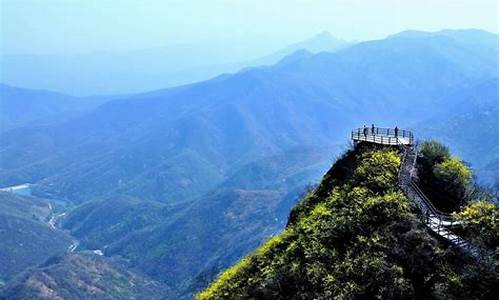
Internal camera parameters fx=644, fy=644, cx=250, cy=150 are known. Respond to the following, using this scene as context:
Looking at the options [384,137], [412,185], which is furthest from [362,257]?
[384,137]

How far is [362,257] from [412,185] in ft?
32.0

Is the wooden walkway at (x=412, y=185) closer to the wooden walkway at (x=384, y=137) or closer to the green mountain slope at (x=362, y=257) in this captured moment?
the wooden walkway at (x=384, y=137)

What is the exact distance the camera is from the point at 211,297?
134 feet

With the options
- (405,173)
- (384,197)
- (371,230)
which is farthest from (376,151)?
(371,230)

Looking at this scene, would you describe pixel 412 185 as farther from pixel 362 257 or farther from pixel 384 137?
pixel 362 257

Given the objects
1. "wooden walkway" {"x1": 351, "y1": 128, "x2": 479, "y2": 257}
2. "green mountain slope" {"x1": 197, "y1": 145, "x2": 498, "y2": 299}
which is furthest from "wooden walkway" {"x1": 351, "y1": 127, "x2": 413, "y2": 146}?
"green mountain slope" {"x1": 197, "y1": 145, "x2": 498, "y2": 299}

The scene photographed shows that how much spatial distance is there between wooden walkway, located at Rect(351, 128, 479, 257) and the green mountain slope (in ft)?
1.84

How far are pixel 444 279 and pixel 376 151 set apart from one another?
16965mm

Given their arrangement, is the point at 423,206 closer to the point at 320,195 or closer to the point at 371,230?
the point at 371,230

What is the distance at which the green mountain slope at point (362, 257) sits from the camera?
1288 inches

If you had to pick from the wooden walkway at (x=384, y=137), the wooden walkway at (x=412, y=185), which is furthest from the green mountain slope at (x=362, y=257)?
the wooden walkway at (x=384, y=137)

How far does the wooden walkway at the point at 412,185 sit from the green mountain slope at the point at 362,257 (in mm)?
562

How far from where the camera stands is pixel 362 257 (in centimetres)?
3553

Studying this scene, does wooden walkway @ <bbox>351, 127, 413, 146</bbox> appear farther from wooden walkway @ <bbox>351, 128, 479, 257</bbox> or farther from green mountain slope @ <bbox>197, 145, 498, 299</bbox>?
green mountain slope @ <bbox>197, 145, 498, 299</bbox>
